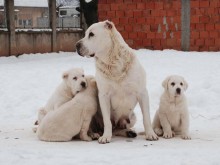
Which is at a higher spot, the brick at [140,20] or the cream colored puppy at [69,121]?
the brick at [140,20]

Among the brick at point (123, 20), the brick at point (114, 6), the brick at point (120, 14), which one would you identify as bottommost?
the brick at point (123, 20)

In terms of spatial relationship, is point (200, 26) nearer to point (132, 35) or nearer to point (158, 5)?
point (158, 5)

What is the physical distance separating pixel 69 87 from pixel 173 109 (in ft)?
4.59

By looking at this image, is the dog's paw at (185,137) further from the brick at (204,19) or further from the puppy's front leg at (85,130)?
the brick at (204,19)

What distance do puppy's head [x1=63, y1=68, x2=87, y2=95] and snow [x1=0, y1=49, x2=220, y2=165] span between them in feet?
2.53

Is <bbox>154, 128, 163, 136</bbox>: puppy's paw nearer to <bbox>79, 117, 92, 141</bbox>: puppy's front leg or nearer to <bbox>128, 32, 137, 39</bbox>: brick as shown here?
<bbox>79, 117, 92, 141</bbox>: puppy's front leg

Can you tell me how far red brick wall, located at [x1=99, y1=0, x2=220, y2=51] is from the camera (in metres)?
16.0

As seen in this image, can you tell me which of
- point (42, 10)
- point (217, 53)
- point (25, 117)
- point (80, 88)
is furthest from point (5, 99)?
point (42, 10)

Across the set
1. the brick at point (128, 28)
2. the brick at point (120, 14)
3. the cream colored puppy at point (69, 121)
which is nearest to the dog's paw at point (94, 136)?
the cream colored puppy at point (69, 121)

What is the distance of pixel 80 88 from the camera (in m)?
6.17

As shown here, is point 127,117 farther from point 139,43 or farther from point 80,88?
point 139,43

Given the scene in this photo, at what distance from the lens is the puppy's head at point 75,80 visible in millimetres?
6168

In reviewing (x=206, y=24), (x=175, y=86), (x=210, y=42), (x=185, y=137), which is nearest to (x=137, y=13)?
(x=206, y=24)

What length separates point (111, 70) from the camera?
→ 5961mm
